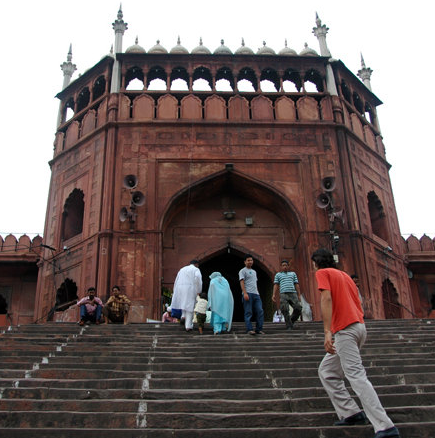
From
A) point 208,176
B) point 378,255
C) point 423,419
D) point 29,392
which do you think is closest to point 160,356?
point 29,392

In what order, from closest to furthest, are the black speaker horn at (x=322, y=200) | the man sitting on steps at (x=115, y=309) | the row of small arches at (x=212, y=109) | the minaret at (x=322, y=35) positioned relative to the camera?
the man sitting on steps at (x=115, y=309)
the black speaker horn at (x=322, y=200)
the row of small arches at (x=212, y=109)
the minaret at (x=322, y=35)

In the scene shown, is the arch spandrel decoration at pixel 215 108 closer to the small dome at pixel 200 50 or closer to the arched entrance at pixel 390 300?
Result: the small dome at pixel 200 50

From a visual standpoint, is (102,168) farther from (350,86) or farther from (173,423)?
(173,423)

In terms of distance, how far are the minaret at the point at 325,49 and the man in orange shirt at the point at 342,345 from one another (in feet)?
40.3

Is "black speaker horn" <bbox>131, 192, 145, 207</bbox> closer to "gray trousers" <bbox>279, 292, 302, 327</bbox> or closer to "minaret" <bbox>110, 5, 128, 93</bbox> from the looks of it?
"minaret" <bbox>110, 5, 128, 93</bbox>

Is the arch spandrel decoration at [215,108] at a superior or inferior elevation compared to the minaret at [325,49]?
inferior

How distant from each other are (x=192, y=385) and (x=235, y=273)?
11.4 meters

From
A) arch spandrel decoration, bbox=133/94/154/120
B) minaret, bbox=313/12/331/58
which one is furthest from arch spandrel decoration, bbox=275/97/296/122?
arch spandrel decoration, bbox=133/94/154/120

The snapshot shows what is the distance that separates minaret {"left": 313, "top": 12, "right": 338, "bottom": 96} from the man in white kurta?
9.16 metres

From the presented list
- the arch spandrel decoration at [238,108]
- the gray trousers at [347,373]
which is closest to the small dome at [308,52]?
the arch spandrel decoration at [238,108]

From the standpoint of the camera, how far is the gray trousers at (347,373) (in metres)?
3.40

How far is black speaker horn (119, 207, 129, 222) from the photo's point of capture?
492 inches

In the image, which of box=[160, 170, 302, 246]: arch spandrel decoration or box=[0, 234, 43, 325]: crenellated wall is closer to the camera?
box=[160, 170, 302, 246]: arch spandrel decoration

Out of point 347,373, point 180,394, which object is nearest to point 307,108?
point 180,394
